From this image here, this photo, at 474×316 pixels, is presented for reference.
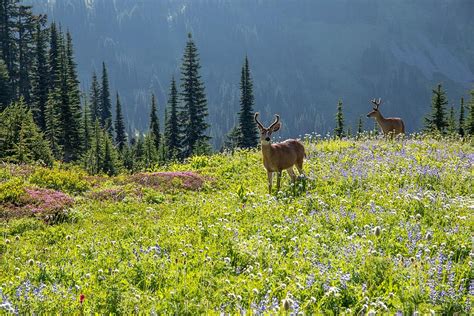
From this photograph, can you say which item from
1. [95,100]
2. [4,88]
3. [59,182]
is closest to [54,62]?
[4,88]

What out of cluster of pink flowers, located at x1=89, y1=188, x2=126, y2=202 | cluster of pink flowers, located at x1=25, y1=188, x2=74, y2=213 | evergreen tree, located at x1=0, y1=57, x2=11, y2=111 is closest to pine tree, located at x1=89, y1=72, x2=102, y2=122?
evergreen tree, located at x1=0, y1=57, x2=11, y2=111

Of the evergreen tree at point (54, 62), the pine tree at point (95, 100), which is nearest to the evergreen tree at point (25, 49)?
the evergreen tree at point (54, 62)

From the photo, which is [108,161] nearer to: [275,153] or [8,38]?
[8,38]

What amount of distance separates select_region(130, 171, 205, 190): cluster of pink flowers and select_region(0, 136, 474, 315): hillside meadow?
21 cm

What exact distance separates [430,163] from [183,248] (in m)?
10.8

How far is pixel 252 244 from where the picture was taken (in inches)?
341

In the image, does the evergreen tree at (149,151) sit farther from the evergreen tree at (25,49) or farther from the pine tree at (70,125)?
the evergreen tree at (25,49)

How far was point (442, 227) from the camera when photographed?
934 cm

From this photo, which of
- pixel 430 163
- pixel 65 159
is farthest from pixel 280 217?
pixel 65 159

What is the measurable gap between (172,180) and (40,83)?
5201 cm

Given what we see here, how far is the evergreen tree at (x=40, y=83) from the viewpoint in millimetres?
61334

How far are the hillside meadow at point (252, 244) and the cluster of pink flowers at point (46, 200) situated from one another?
0.06 m

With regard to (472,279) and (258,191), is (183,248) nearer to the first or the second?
(472,279)

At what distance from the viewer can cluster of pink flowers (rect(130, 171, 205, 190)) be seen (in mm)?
18264
